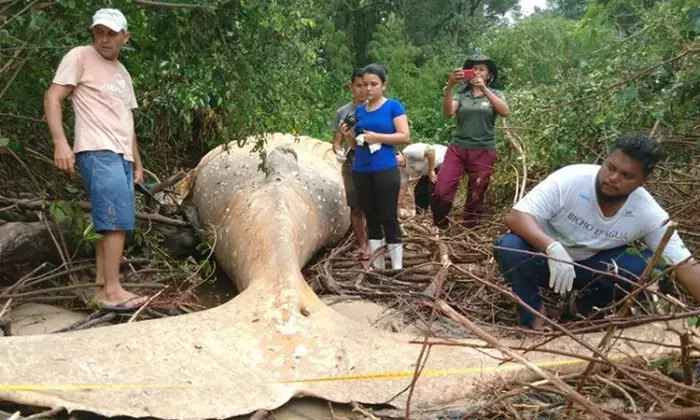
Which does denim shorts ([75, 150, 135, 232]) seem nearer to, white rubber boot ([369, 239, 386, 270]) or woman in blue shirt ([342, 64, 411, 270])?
woman in blue shirt ([342, 64, 411, 270])

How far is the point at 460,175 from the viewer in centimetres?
549

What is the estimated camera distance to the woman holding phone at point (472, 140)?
5355 mm

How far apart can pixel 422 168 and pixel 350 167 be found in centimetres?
134

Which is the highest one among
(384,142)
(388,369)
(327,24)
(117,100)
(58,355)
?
(327,24)

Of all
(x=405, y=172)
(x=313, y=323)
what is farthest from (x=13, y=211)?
(x=405, y=172)

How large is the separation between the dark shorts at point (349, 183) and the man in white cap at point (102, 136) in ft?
5.33

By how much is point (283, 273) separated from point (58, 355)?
1.16 metres

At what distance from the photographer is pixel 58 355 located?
2.61 m

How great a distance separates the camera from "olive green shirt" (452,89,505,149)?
5.36 metres

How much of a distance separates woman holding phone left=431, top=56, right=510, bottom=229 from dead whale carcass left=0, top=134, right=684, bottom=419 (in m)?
1.97

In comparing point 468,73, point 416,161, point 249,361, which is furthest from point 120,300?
point 416,161

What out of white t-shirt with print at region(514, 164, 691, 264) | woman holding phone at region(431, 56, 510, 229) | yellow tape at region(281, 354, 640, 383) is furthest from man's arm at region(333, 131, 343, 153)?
yellow tape at region(281, 354, 640, 383)

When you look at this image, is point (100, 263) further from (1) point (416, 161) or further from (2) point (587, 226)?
(1) point (416, 161)

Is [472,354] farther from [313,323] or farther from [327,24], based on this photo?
[327,24]
